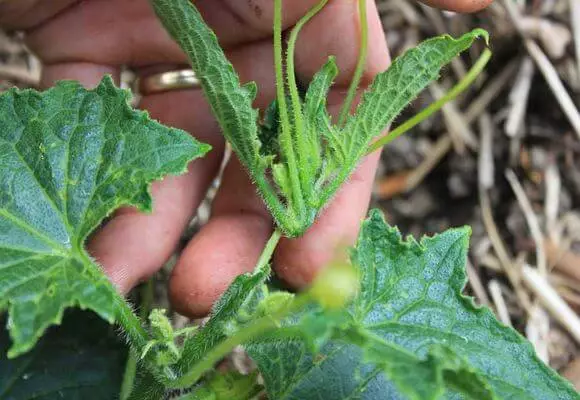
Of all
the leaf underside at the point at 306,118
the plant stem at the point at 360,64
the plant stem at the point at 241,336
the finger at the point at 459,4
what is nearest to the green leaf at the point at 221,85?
the leaf underside at the point at 306,118

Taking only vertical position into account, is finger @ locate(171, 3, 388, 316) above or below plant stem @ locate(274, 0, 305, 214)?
below

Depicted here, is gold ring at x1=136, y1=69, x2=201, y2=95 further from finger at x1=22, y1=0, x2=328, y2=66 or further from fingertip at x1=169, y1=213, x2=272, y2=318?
fingertip at x1=169, y1=213, x2=272, y2=318

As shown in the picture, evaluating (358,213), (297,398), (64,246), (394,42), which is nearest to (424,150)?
(394,42)

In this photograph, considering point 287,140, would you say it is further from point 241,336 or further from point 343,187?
point 241,336

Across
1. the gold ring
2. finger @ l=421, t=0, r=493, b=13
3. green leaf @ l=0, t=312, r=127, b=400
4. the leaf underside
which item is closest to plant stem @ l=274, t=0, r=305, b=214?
the leaf underside

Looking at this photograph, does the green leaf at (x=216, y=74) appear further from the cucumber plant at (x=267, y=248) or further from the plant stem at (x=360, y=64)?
the plant stem at (x=360, y=64)
